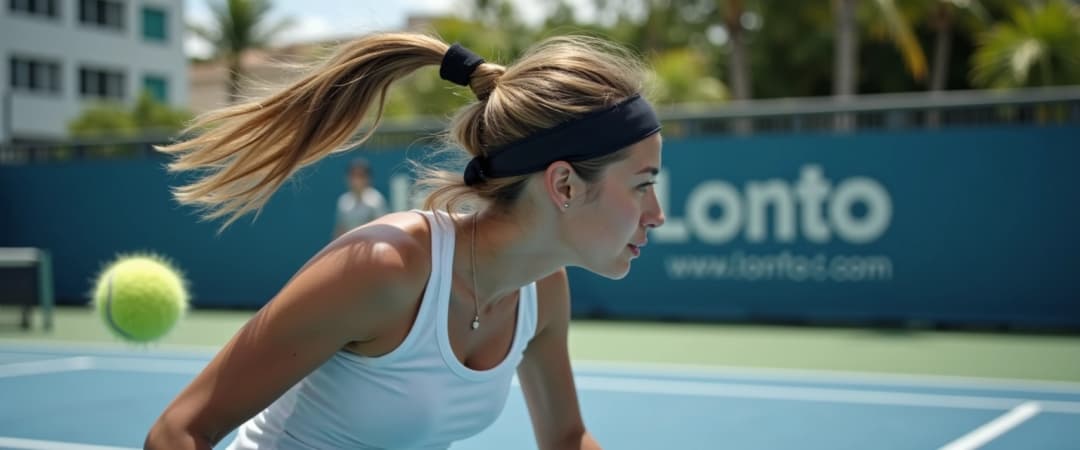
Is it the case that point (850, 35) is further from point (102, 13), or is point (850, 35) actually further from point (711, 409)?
point (102, 13)

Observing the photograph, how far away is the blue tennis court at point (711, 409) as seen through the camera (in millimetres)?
5508

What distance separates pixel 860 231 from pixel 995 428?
511cm

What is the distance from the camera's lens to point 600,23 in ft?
114

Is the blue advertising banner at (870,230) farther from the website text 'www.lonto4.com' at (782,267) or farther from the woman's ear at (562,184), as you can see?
the woman's ear at (562,184)

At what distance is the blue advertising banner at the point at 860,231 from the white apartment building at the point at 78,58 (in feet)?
88.2

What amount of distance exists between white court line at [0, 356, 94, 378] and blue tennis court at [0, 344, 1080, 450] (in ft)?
0.04

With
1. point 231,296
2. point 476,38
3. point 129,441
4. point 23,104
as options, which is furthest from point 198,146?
point 23,104

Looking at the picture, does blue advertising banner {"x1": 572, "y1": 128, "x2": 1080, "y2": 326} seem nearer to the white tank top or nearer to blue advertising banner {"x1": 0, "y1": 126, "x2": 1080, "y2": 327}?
blue advertising banner {"x1": 0, "y1": 126, "x2": 1080, "y2": 327}

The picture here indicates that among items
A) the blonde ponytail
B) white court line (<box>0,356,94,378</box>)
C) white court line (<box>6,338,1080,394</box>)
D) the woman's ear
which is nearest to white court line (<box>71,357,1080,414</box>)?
white court line (<box>6,338,1080,394</box>)

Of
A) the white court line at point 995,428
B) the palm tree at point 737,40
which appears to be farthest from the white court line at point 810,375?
the palm tree at point 737,40

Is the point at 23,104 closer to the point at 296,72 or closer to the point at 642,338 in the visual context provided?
the point at 642,338

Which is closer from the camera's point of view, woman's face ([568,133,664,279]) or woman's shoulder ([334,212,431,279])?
woman's shoulder ([334,212,431,279])

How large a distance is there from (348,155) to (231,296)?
2.34 m

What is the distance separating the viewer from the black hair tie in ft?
7.54
